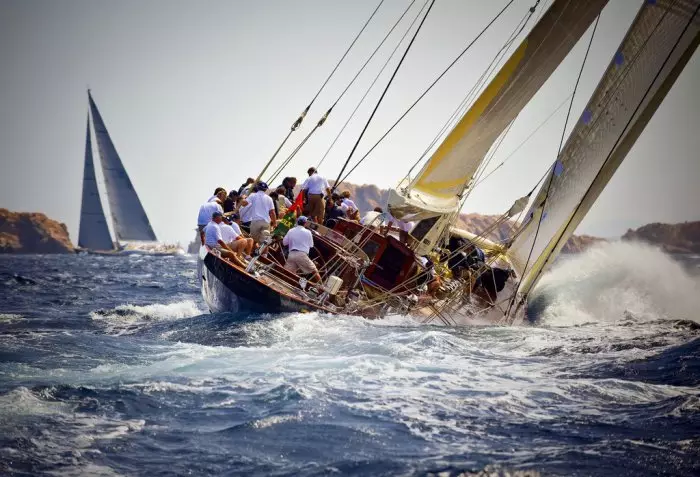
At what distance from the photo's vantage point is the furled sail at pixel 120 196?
64956 millimetres

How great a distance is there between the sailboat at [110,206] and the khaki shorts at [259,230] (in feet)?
176

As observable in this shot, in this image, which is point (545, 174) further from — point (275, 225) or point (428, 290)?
point (275, 225)

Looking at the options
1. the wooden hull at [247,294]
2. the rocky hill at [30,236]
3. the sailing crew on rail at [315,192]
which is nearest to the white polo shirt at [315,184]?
the sailing crew on rail at [315,192]

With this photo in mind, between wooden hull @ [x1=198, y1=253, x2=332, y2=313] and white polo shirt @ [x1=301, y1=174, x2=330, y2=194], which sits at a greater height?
white polo shirt @ [x1=301, y1=174, x2=330, y2=194]

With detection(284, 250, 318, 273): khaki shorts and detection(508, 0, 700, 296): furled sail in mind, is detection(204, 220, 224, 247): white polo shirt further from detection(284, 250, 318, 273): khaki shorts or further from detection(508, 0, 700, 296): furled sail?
detection(508, 0, 700, 296): furled sail

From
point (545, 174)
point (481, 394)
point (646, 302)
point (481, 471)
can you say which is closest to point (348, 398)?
point (481, 394)

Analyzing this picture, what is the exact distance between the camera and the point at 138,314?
16.2 meters

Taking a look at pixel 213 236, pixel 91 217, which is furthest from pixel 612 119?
pixel 91 217

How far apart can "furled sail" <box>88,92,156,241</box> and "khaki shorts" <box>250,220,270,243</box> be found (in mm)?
53791

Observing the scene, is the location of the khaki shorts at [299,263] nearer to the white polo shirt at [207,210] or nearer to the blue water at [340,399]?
the blue water at [340,399]

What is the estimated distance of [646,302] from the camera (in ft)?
74.5

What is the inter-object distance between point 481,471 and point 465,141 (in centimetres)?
1158

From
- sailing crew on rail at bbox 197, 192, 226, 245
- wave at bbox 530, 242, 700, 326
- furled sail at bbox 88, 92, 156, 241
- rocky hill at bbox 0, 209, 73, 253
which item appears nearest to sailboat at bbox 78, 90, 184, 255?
furled sail at bbox 88, 92, 156, 241

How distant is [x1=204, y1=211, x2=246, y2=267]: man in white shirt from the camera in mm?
13031
